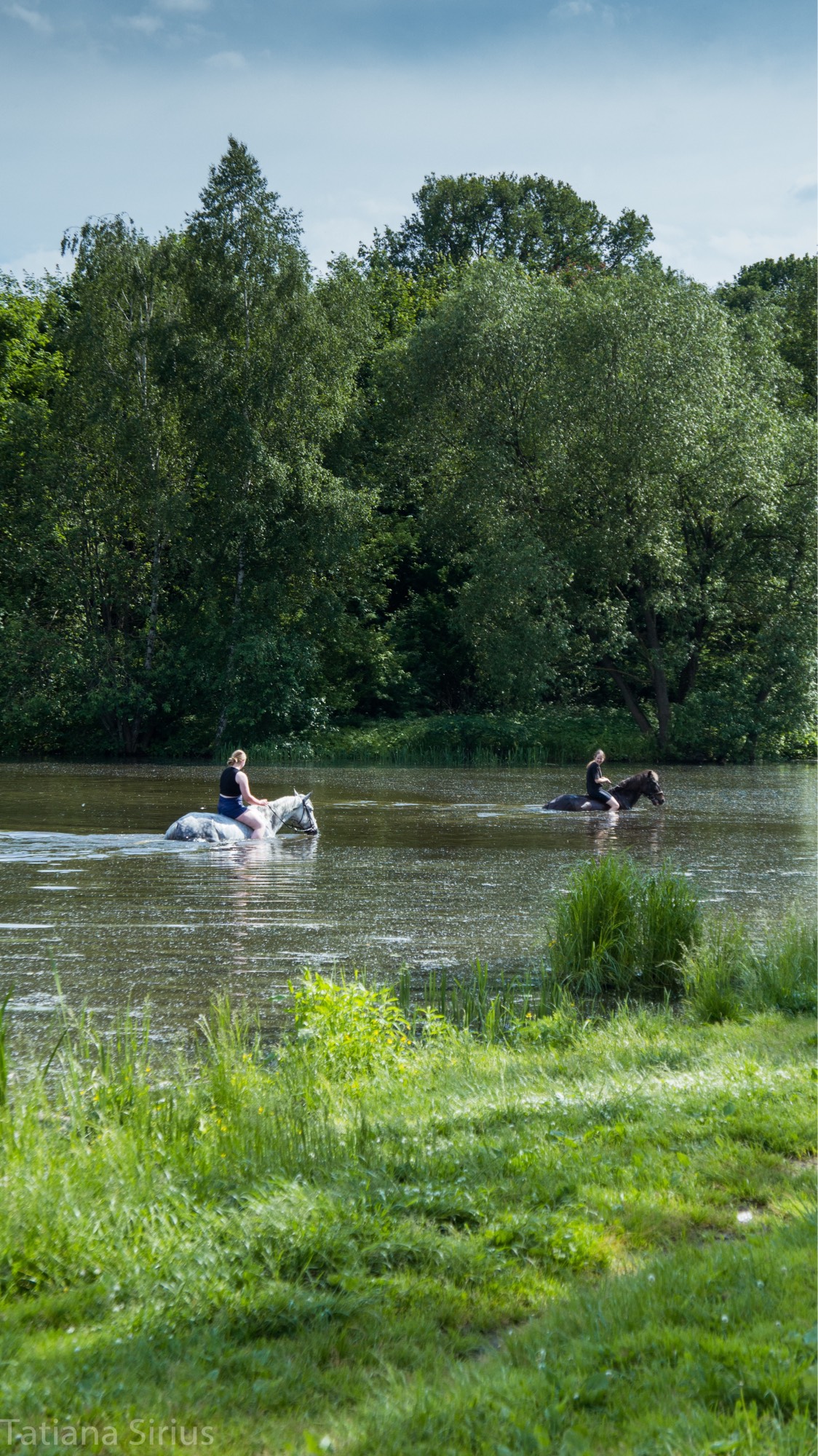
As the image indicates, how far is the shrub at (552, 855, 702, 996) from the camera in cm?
992

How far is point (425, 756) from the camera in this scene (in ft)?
140

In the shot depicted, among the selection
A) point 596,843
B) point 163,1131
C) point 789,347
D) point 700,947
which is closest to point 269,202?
point 789,347

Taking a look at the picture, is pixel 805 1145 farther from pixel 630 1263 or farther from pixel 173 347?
pixel 173 347

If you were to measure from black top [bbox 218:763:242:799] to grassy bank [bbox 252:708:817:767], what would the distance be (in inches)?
789

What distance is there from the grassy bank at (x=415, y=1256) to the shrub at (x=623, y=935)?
9.85 ft

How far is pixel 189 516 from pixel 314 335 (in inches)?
307

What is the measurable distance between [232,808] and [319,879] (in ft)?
17.9

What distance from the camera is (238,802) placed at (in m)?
21.4

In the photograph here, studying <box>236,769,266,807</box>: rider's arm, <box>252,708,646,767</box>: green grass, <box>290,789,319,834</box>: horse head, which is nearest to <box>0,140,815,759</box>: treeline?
<box>252,708,646,767</box>: green grass

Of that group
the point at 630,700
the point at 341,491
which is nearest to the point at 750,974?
the point at 630,700

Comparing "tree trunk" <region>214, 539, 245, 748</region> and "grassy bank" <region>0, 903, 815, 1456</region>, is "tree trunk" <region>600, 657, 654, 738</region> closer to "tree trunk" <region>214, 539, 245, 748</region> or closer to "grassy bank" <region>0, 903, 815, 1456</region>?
"tree trunk" <region>214, 539, 245, 748</region>

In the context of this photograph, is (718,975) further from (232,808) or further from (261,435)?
(261,435)

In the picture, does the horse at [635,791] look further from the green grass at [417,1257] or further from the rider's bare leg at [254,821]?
the green grass at [417,1257]

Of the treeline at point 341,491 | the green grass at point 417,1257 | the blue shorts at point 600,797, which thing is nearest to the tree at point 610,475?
the treeline at point 341,491
